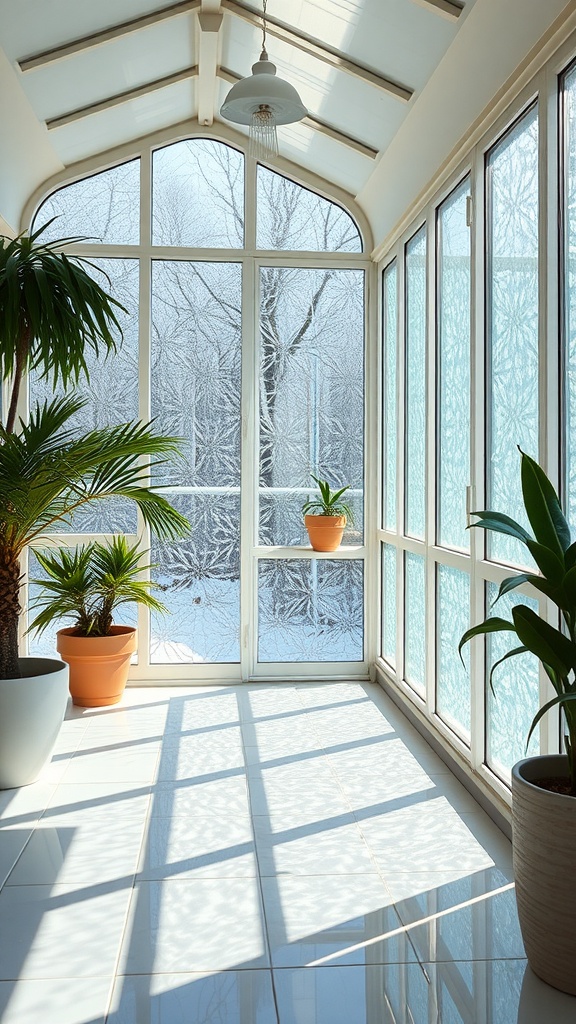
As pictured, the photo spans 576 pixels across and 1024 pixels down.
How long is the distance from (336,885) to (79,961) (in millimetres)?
783

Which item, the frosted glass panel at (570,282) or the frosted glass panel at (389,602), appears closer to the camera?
the frosted glass panel at (570,282)

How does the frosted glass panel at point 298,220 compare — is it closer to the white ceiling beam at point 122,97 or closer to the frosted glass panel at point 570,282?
the white ceiling beam at point 122,97

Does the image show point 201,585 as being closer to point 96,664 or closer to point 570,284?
point 96,664

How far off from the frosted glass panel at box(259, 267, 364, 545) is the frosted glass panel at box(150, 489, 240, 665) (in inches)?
10.0

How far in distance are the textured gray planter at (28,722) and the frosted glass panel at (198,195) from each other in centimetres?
285

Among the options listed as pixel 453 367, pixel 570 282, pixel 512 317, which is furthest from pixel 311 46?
pixel 570 282

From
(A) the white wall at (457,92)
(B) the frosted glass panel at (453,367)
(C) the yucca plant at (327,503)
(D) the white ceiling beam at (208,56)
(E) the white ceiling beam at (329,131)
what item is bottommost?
(C) the yucca plant at (327,503)

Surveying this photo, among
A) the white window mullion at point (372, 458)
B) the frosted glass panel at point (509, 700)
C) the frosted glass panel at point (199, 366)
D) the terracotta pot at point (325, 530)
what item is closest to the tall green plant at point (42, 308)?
the frosted glass panel at point (199, 366)

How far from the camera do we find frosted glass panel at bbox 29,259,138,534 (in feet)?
16.8

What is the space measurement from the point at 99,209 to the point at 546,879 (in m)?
4.43

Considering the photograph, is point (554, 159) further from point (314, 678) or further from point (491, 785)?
point (314, 678)

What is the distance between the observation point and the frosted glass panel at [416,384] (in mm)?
4234

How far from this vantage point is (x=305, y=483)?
527 cm

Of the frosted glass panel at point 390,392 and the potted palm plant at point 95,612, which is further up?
the frosted glass panel at point 390,392
